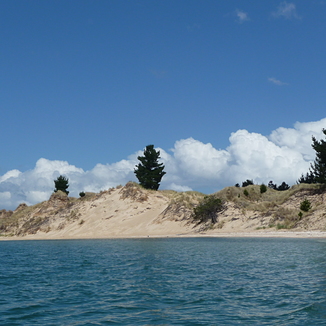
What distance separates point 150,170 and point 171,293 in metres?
81.1

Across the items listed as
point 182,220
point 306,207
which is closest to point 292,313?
point 306,207

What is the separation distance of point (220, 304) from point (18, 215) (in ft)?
318

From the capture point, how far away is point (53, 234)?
82.7m

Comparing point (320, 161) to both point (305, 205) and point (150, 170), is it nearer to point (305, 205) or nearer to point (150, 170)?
point (305, 205)

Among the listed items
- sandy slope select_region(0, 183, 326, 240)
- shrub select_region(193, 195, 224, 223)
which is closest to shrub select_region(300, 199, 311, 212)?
sandy slope select_region(0, 183, 326, 240)

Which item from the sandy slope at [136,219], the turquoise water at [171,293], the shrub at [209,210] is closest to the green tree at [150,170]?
the sandy slope at [136,219]

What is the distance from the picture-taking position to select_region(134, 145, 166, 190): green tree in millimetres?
96125

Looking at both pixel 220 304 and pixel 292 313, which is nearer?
pixel 292 313

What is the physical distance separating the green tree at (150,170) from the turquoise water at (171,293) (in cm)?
6865

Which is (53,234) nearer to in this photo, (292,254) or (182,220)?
(182,220)

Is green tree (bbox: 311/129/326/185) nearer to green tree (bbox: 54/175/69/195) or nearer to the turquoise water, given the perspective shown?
the turquoise water

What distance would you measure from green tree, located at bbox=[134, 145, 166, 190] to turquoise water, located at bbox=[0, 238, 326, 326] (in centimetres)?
6865

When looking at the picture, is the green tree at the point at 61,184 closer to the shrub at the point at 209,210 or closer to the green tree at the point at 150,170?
the green tree at the point at 150,170

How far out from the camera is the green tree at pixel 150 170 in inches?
3784
